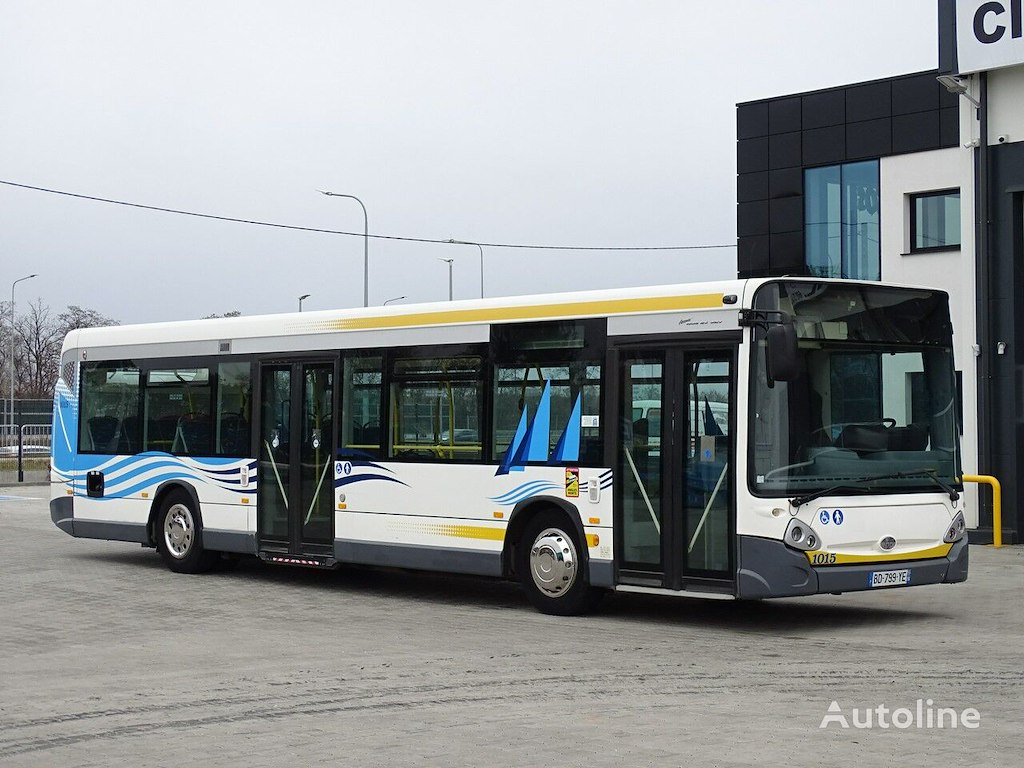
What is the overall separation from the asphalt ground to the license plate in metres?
0.40

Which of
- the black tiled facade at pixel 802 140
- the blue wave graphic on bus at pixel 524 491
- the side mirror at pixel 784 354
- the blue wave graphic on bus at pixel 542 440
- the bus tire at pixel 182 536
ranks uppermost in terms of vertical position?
the black tiled facade at pixel 802 140

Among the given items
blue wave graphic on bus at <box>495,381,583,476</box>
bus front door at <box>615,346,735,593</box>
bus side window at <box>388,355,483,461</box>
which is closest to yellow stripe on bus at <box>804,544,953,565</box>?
bus front door at <box>615,346,735,593</box>

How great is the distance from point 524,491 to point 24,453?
4598 centimetres

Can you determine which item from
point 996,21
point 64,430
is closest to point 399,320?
point 64,430

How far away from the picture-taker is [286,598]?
1535 centimetres

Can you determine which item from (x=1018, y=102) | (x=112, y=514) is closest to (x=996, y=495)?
(x=1018, y=102)

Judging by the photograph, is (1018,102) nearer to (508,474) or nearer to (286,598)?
(508,474)

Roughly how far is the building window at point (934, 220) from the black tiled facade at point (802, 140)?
96 centimetres

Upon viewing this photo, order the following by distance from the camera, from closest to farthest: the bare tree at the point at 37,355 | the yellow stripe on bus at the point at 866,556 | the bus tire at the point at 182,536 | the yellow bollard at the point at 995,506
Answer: the yellow stripe on bus at the point at 866,556 < the bus tire at the point at 182,536 < the yellow bollard at the point at 995,506 < the bare tree at the point at 37,355

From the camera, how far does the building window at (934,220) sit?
27562 mm

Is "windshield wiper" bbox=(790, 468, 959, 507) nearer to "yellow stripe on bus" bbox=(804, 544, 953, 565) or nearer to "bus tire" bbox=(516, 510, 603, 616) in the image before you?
"yellow stripe on bus" bbox=(804, 544, 953, 565)

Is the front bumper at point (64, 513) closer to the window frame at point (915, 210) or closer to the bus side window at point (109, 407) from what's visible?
the bus side window at point (109, 407)

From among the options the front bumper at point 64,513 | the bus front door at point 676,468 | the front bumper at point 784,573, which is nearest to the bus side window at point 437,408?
the bus front door at point 676,468

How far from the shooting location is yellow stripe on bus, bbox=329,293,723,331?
1279cm
